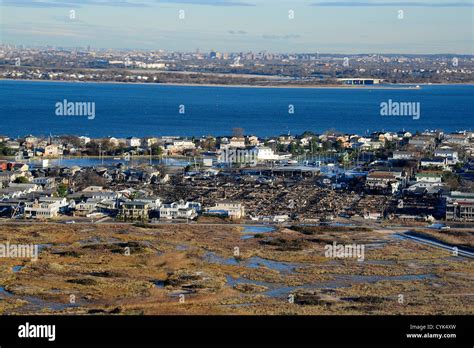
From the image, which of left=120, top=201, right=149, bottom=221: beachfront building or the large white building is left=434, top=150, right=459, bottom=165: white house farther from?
the large white building

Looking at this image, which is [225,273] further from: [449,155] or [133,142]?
[133,142]

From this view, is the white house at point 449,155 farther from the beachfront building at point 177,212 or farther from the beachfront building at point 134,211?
the beachfront building at point 134,211

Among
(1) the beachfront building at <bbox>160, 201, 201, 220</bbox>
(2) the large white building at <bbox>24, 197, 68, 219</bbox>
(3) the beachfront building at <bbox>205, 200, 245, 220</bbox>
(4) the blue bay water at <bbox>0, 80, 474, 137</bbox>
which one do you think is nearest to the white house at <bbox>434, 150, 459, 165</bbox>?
(3) the beachfront building at <bbox>205, 200, 245, 220</bbox>

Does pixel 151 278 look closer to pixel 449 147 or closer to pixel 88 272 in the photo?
pixel 88 272

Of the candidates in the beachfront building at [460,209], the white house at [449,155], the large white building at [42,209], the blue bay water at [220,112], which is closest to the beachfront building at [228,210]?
the large white building at [42,209]

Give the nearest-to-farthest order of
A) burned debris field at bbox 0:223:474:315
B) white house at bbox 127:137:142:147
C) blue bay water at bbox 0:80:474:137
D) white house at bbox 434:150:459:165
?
burned debris field at bbox 0:223:474:315 < white house at bbox 434:150:459:165 < white house at bbox 127:137:142:147 < blue bay water at bbox 0:80:474:137

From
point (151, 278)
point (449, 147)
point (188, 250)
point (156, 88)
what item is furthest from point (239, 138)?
point (156, 88)

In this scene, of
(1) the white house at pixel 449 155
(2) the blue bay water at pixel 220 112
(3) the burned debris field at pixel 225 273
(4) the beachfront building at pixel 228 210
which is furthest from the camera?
(2) the blue bay water at pixel 220 112
